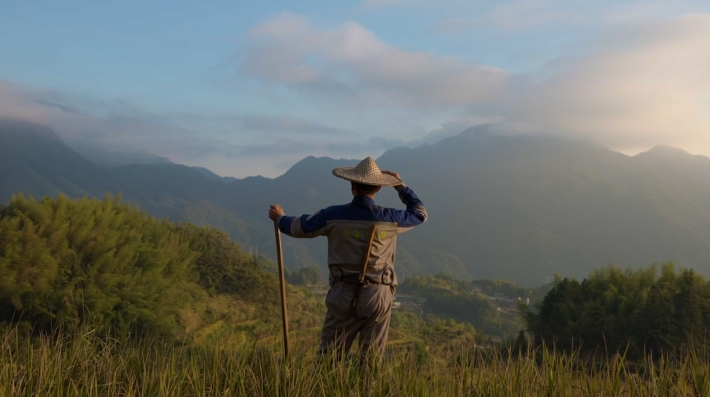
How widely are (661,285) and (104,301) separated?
23.2 meters

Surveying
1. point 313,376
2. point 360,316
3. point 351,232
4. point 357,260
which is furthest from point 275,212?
point 313,376

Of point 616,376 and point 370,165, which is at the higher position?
point 370,165

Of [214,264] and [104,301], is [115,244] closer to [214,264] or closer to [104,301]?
[104,301]

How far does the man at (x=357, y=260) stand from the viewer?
18.5 ft


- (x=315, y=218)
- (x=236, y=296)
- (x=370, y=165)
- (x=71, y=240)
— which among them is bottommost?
(x=236, y=296)

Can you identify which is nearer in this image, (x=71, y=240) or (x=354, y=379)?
(x=354, y=379)

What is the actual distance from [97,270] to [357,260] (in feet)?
63.8

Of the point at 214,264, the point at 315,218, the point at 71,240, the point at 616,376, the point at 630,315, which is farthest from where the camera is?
the point at 214,264

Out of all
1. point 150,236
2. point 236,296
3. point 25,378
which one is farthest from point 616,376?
point 236,296

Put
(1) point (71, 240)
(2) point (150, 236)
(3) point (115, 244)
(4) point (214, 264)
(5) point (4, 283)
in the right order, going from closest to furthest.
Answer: (5) point (4, 283), (1) point (71, 240), (3) point (115, 244), (2) point (150, 236), (4) point (214, 264)

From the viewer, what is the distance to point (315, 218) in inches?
224

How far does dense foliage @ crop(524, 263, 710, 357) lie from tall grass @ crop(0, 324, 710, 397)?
834 inches

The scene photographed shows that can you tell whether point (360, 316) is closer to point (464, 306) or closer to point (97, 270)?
point (97, 270)

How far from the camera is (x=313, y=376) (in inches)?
192
